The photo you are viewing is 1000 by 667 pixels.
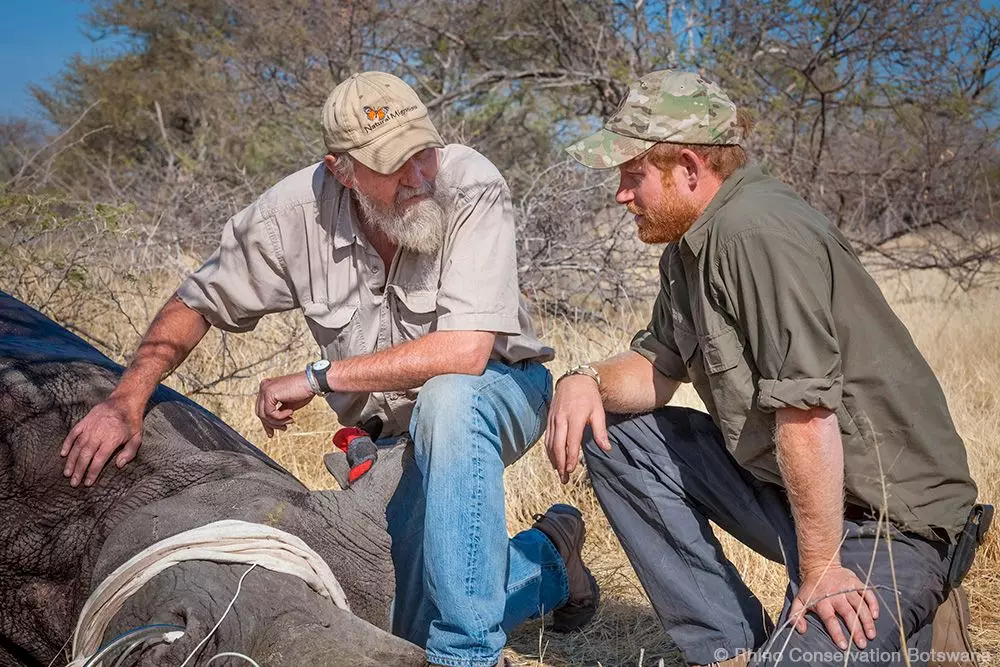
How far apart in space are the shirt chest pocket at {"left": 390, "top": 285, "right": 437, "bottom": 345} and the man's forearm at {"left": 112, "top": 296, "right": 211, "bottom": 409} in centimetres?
71

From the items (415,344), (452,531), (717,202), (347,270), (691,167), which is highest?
(691,167)

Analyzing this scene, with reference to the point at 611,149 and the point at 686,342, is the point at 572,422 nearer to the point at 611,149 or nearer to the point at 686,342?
the point at 686,342

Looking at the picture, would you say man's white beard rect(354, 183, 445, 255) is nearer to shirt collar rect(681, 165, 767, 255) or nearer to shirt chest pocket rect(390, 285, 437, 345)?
shirt chest pocket rect(390, 285, 437, 345)

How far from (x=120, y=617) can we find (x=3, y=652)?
27.5 inches

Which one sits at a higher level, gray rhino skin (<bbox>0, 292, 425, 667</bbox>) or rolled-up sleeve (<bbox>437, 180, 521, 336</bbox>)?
rolled-up sleeve (<bbox>437, 180, 521, 336</bbox>)

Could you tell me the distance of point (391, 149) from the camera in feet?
11.0

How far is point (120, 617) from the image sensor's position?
2.43 meters

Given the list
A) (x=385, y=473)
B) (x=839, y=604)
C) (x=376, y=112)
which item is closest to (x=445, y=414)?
(x=385, y=473)

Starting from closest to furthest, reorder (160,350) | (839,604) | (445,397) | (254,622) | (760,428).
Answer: (254,622) < (839,604) < (760,428) < (445,397) < (160,350)

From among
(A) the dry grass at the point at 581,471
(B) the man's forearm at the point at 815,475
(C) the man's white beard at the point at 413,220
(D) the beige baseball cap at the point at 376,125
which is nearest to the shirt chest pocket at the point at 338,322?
(C) the man's white beard at the point at 413,220

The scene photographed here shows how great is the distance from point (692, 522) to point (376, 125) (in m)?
1.58

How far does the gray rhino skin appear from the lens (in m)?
2.33

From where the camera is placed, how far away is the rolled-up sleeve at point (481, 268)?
3.31 m

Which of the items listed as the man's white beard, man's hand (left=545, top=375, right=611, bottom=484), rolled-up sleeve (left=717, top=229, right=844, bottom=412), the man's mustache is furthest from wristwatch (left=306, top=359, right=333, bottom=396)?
rolled-up sleeve (left=717, top=229, right=844, bottom=412)
